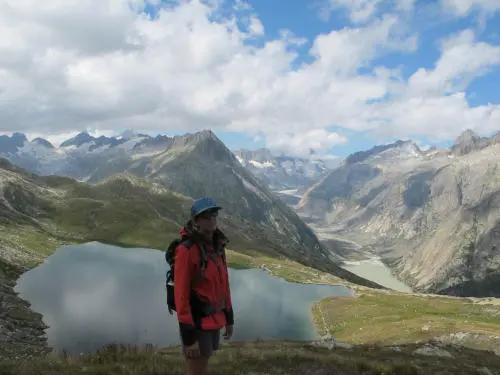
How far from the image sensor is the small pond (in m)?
63.5

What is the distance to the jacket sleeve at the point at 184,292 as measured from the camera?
10164 millimetres

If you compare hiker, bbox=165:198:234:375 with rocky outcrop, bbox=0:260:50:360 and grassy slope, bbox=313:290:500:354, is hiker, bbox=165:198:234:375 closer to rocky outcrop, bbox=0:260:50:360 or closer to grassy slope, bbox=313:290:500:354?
rocky outcrop, bbox=0:260:50:360

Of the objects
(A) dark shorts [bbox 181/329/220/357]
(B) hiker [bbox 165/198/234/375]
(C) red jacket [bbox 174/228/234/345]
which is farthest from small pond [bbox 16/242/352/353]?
(C) red jacket [bbox 174/228/234/345]

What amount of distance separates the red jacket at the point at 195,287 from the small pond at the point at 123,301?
160ft

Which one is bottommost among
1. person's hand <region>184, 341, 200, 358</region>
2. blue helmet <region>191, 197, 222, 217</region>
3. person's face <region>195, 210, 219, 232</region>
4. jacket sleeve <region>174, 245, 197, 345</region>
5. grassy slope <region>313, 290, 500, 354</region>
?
grassy slope <region>313, 290, 500, 354</region>

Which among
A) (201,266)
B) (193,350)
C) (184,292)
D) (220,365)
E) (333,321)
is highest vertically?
(201,266)

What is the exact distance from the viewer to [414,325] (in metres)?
82.9

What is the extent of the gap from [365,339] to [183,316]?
7749cm

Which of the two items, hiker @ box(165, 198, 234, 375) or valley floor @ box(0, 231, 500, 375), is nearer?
hiker @ box(165, 198, 234, 375)

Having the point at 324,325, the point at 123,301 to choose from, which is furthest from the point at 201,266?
the point at 324,325

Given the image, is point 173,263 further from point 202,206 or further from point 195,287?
point 202,206

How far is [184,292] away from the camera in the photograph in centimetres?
1016

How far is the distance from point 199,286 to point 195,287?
0.32 ft

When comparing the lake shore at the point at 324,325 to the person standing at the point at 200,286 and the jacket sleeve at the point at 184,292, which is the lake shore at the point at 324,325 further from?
the jacket sleeve at the point at 184,292
